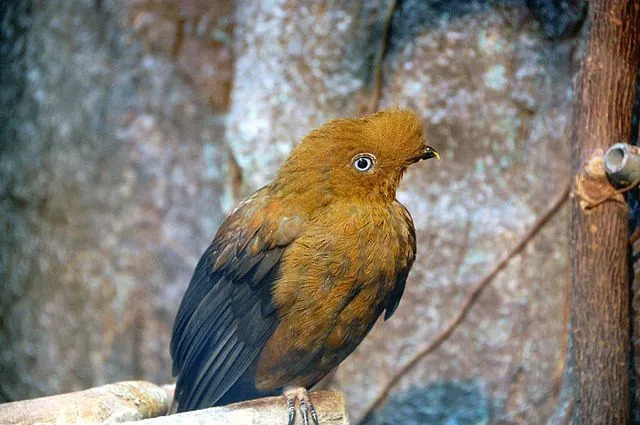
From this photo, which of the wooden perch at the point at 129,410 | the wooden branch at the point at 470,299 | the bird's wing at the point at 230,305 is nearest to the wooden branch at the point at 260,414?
the wooden perch at the point at 129,410

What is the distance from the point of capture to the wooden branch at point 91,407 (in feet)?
9.20

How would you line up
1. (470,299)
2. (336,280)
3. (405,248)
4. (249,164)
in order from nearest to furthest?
→ (336,280) → (405,248) → (470,299) → (249,164)

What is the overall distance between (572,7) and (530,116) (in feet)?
1.90

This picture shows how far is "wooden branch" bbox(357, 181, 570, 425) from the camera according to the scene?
423 centimetres

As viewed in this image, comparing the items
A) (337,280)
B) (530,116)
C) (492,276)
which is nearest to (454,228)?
(492,276)

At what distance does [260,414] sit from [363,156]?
936 mm

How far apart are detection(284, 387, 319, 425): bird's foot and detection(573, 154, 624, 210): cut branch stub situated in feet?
3.93

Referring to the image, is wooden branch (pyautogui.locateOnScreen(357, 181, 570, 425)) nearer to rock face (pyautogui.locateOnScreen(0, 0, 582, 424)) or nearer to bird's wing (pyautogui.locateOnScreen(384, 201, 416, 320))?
rock face (pyautogui.locateOnScreen(0, 0, 582, 424))

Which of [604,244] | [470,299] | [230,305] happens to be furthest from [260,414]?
[470,299]

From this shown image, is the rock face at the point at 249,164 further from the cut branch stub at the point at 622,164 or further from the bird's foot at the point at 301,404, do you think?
the bird's foot at the point at 301,404

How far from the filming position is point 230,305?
2.85 metres

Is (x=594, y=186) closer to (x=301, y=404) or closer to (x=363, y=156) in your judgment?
(x=363, y=156)

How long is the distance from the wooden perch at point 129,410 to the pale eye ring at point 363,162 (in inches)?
33.2

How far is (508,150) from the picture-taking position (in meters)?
4.28
